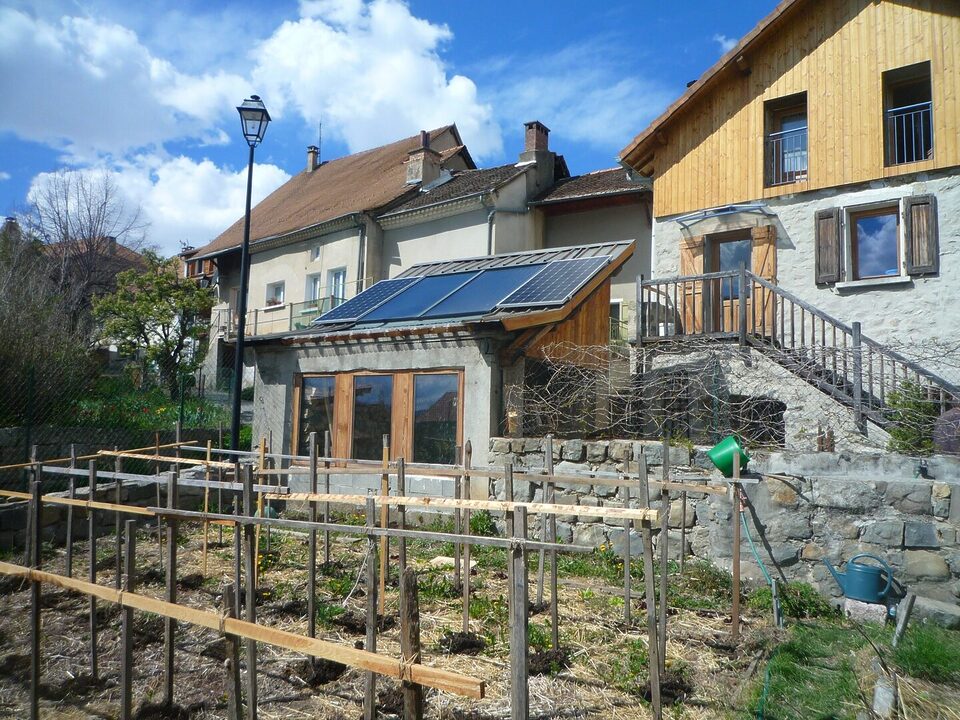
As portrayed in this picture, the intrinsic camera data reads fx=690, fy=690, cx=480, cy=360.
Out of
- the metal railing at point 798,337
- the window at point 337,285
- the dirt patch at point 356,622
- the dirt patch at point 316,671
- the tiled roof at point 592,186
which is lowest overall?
the dirt patch at point 316,671

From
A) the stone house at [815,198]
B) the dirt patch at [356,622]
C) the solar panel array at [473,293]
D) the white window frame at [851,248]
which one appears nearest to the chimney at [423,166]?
the stone house at [815,198]

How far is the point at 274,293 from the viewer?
25.7 metres

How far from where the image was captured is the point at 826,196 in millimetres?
13266

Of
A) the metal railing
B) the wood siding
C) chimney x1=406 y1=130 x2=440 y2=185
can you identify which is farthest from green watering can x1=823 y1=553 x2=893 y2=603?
chimney x1=406 y1=130 x2=440 y2=185

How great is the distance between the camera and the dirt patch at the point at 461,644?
542cm

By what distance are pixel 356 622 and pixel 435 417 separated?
4705 millimetres

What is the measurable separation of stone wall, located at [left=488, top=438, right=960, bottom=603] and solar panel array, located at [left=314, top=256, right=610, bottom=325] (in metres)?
3.54

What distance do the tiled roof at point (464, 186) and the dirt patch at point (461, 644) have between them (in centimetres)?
1508

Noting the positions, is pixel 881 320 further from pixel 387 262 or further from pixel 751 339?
pixel 387 262

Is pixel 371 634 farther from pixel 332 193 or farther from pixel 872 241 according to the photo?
pixel 332 193

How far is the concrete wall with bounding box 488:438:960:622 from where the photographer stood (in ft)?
21.4

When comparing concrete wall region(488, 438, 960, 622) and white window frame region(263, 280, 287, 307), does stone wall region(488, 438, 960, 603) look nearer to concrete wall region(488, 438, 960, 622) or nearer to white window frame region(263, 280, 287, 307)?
concrete wall region(488, 438, 960, 622)

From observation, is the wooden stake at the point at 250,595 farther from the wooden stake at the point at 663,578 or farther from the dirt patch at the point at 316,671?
the wooden stake at the point at 663,578

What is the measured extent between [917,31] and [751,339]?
6526 mm
